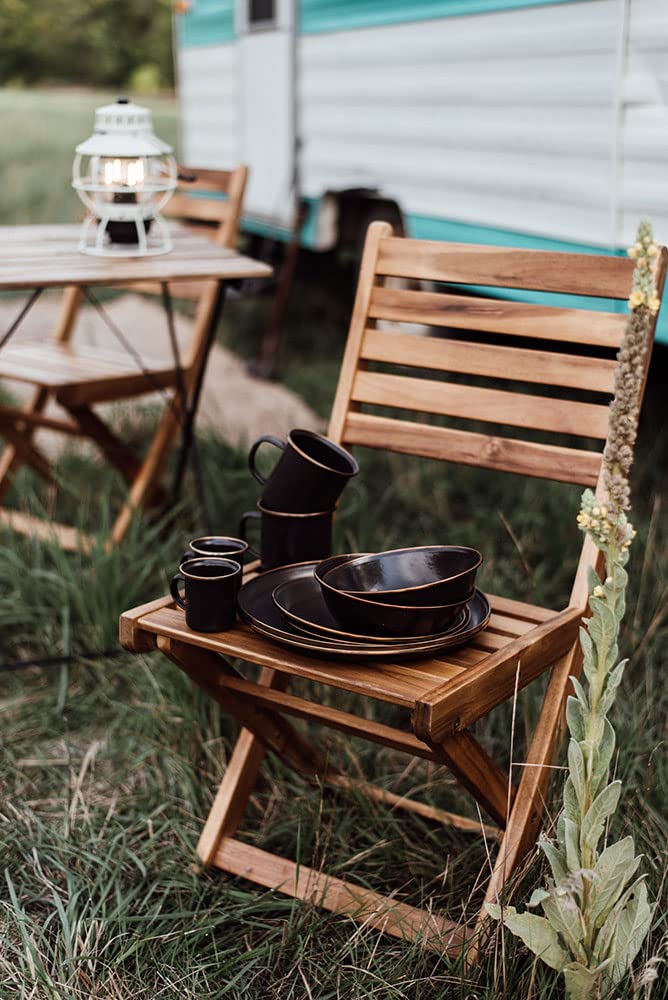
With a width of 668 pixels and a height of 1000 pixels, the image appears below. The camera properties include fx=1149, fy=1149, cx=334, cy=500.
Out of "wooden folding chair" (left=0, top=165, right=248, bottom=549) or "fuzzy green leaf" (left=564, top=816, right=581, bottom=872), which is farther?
"wooden folding chair" (left=0, top=165, right=248, bottom=549)

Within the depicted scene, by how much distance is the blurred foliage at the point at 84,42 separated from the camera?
23578mm

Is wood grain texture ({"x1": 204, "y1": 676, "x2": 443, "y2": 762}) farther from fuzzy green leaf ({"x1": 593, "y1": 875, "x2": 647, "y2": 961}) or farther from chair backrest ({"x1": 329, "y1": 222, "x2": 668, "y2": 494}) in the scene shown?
chair backrest ({"x1": 329, "y1": 222, "x2": 668, "y2": 494})

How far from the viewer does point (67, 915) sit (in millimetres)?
2162

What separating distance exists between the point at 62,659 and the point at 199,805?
67cm

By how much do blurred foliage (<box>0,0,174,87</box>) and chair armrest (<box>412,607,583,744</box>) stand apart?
77.5ft

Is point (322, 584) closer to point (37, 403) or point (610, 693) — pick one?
point (610, 693)

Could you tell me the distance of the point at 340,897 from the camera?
7.20 ft

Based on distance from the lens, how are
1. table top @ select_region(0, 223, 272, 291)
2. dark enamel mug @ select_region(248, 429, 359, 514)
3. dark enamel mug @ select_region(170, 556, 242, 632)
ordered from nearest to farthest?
dark enamel mug @ select_region(170, 556, 242, 632), dark enamel mug @ select_region(248, 429, 359, 514), table top @ select_region(0, 223, 272, 291)

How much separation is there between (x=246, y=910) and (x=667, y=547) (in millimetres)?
1846

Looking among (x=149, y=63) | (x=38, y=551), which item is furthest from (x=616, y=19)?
(x=149, y=63)

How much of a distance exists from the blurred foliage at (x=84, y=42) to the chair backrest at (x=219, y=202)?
833 inches

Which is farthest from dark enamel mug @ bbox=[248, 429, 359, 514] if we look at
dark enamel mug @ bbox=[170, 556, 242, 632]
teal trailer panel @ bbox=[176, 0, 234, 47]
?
teal trailer panel @ bbox=[176, 0, 234, 47]

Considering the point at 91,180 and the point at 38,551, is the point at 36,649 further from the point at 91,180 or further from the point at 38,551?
the point at 91,180

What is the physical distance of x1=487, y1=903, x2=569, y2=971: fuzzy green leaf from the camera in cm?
171
